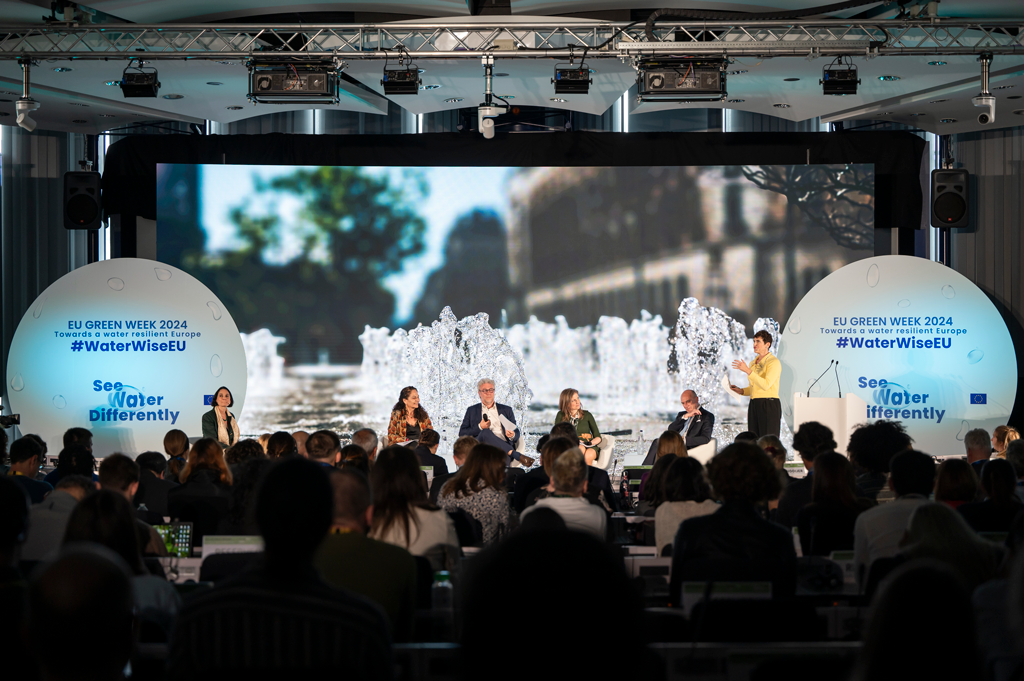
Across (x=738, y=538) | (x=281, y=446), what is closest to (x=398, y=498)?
(x=738, y=538)

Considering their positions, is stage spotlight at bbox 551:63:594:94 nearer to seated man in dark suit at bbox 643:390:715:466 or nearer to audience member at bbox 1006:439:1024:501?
seated man in dark suit at bbox 643:390:715:466

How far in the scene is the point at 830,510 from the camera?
3795 mm

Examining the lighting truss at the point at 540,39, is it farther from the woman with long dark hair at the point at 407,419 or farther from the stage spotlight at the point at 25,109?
the woman with long dark hair at the point at 407,419

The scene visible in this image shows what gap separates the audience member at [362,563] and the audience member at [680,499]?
1797 millimetres

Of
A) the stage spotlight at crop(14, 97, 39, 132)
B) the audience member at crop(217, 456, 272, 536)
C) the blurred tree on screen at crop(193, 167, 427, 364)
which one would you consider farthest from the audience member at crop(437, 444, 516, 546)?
the blurred tree on screen at crop(193, 167, 427, 364)

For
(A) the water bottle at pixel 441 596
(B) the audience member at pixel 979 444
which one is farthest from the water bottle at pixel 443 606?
(B) the audience member at pixel 979 444

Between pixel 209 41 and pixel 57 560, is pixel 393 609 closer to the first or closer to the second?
pixel 57 560

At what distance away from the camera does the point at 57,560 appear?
4.50 ft

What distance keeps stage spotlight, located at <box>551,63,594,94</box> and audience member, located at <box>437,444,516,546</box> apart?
4.25 metres

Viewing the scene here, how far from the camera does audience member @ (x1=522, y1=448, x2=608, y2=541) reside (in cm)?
355

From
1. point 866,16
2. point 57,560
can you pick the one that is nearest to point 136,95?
point 866,16

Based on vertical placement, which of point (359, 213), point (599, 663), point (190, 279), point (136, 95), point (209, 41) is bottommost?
point (599, 663)

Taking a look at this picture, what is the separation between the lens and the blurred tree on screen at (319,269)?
10.0 meters

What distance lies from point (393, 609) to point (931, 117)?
936 centimetres
